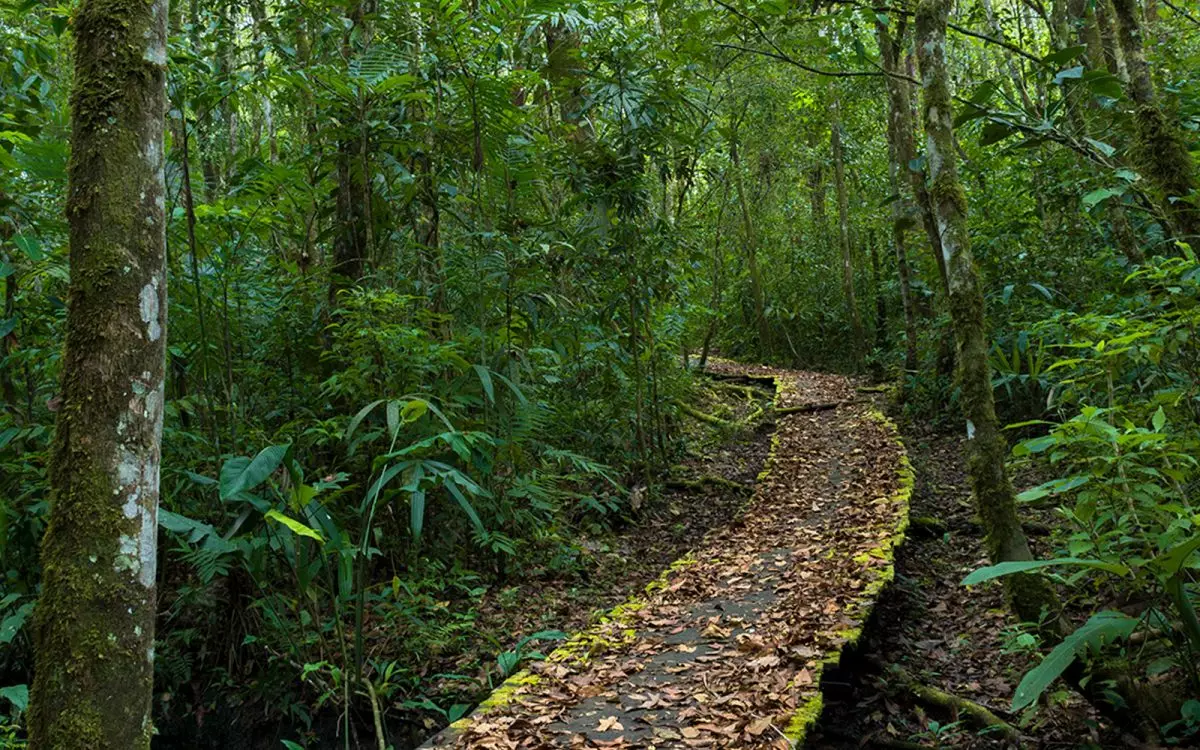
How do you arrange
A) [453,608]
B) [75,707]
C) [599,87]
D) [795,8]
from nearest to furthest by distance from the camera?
[75,707], [453,608], [795,8], [599,87]

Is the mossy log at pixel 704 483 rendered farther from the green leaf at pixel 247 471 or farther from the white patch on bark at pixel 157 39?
the white patch on bark at pixel 157 39

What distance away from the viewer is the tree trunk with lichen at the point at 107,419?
2.36 metres

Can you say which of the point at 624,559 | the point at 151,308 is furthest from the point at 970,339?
the point at 151,308

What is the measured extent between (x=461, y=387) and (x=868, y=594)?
10.4 ft

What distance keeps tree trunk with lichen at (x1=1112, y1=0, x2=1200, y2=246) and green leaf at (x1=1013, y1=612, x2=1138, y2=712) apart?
300cm

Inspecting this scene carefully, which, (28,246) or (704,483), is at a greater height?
(28,246)

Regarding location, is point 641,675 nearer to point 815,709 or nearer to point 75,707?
point 815,709

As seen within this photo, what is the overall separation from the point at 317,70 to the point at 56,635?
4557 mm

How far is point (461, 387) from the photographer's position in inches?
230

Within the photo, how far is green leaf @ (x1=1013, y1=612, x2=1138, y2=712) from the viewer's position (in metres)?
2.88

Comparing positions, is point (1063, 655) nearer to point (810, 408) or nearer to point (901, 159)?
point (810, 408)

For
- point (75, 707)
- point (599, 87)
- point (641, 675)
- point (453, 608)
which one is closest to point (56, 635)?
point (75, 707)

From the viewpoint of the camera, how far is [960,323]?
198 inches

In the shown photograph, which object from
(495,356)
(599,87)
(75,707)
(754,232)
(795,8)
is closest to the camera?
(75,707)
